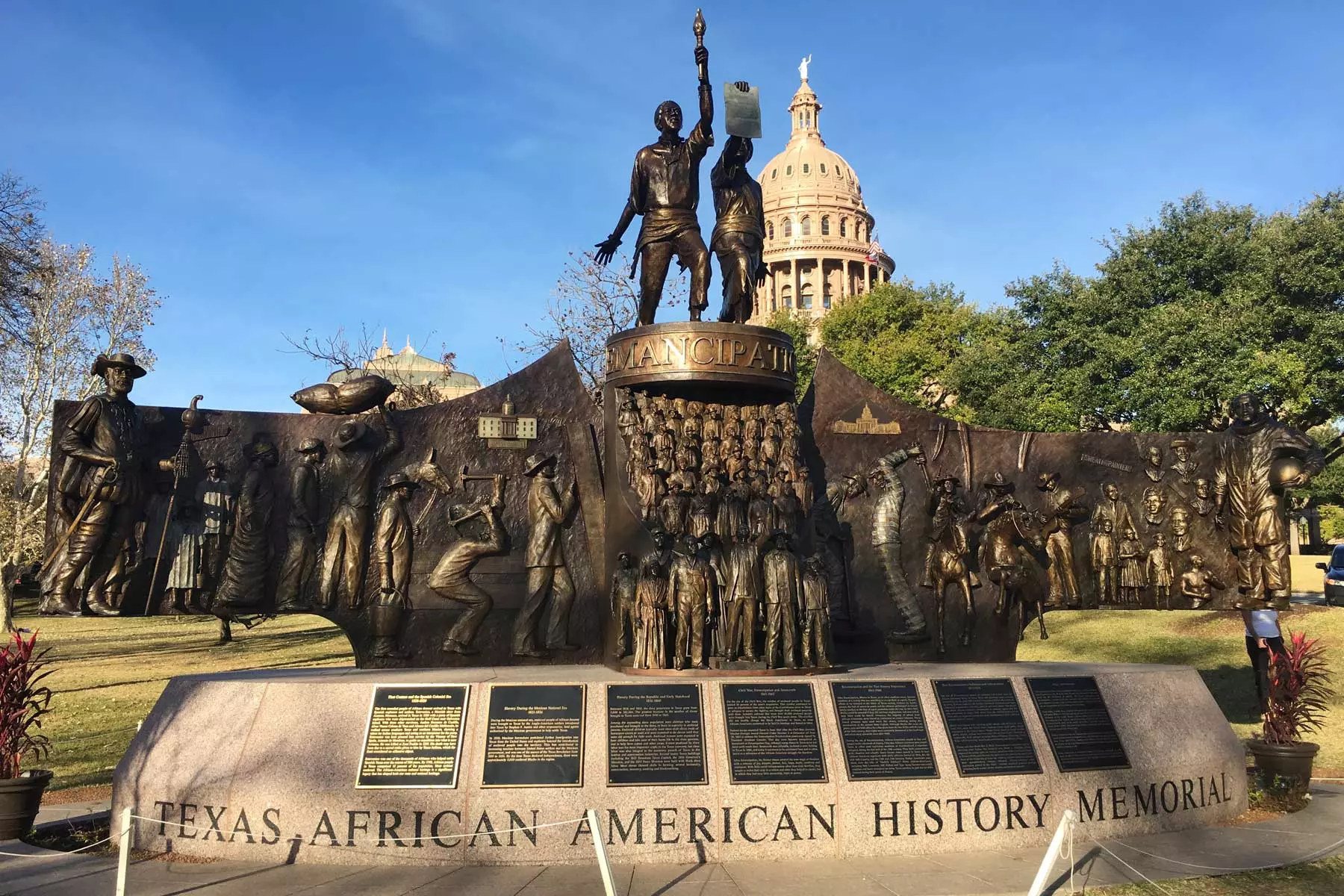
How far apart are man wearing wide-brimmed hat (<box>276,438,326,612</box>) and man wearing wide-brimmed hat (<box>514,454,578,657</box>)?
2.51m

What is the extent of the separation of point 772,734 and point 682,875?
1.52 metres

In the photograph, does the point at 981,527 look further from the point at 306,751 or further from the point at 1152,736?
the point at 306,751

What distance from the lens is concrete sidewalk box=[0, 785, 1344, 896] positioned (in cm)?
747

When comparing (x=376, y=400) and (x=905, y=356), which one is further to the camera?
(x=905, y=356)

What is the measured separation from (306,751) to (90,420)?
16.3ft

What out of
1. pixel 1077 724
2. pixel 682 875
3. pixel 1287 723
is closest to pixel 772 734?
pixel 682 875

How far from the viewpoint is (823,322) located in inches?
2003

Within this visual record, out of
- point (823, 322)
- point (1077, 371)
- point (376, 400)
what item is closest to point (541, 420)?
point (376, 400)

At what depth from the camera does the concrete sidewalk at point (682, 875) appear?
24.5ft

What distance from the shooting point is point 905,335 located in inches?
1853

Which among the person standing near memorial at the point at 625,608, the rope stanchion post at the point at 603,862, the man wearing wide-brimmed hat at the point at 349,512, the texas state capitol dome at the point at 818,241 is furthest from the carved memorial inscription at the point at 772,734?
the texas state capitol dome at the point at 818,241

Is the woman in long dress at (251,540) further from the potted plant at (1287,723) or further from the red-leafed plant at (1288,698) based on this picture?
the red-leafed plant at (1288,698)

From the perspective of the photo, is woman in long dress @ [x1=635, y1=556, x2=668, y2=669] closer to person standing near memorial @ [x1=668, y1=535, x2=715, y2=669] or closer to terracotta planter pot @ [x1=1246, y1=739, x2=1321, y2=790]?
person standing near memorial @ [x1=668, y1=535, x2=715, y2=669]

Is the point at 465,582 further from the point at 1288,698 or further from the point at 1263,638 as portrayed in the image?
the point at 1263,638
